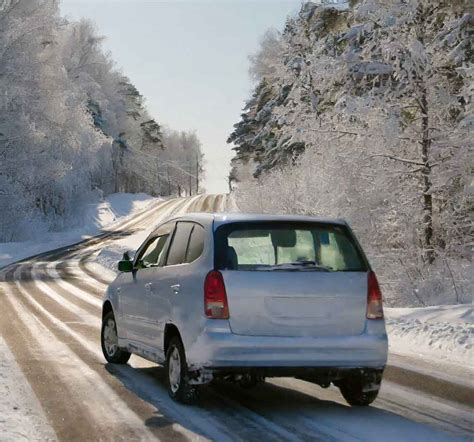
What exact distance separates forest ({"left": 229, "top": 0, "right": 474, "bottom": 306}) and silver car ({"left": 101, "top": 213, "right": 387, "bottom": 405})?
853 centimetres

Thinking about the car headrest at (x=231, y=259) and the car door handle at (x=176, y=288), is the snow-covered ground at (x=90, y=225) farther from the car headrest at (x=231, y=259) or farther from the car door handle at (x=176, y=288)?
the car headrest at (x=231, y=259)

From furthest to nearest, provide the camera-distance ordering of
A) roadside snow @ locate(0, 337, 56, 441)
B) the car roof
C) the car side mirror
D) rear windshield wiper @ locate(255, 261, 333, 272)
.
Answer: the car side mirror
the car roof
rear windshield wiper @ locate(255, 261, 333, 272)
roadside snow @ locate(0, 337, 56, 441)

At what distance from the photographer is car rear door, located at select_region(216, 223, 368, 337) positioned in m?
6.45

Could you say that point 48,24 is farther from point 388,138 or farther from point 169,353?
point 169,353

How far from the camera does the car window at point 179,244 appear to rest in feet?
24.4

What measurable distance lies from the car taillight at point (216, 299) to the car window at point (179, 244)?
0.84 m

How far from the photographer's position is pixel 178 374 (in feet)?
22.7

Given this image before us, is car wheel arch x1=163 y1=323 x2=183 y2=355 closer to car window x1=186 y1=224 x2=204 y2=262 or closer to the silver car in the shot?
the silver car

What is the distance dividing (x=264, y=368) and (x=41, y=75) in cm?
3576

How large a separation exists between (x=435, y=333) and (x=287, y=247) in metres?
4.12

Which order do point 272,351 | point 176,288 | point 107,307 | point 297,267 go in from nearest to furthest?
point 272,351 → point 297,267 → point 176,288 → point 107,307

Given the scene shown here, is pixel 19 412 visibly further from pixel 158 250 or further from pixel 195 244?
pixel 158 250

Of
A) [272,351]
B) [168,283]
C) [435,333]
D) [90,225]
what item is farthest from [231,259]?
[90,225]

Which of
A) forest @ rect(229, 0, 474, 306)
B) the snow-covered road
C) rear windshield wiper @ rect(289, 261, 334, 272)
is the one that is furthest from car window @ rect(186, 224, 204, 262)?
forest @ rect(229, 0, 474, 306)
